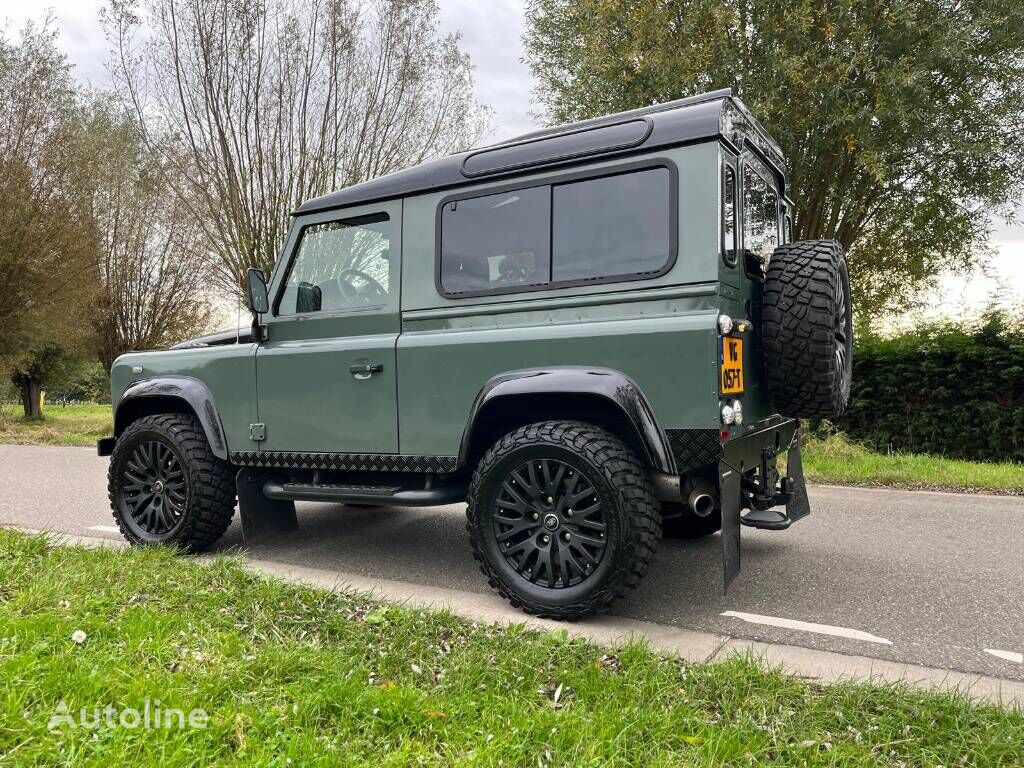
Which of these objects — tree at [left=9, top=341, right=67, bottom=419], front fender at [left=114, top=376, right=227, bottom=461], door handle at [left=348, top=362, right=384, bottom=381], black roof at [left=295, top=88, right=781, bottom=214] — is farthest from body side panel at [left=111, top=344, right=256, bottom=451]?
tree at [left=9, top=341, right=67, bottom=419]

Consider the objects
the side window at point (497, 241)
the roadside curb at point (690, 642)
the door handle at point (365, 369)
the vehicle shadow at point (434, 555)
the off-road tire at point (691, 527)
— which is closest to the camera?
the roadside curb at point (690, 642)

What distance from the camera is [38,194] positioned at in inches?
605

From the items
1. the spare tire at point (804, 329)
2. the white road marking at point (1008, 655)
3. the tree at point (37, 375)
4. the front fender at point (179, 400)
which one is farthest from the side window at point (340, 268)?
the tree at point (37, 375)

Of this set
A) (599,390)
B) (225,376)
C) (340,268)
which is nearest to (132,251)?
(225,376)

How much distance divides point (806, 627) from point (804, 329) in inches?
54.3

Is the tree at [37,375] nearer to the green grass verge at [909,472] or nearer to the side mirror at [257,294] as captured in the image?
the side mirror at [257,294]

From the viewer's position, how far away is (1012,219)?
1003cm

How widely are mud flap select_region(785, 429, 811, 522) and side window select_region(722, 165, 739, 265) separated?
1555 mm

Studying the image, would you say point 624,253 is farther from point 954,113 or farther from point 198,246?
point 198,246

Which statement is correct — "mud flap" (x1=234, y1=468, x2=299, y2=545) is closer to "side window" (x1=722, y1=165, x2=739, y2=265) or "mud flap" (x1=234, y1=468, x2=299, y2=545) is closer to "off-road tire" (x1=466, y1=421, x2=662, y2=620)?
"off-road tire" (x1=466, y1=421, x2=662, y2=620)

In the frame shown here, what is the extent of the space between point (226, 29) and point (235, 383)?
9.58m

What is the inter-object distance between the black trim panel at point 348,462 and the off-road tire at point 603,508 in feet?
1.19

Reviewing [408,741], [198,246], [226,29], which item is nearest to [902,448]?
[408,741]

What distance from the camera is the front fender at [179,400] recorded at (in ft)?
15.3
